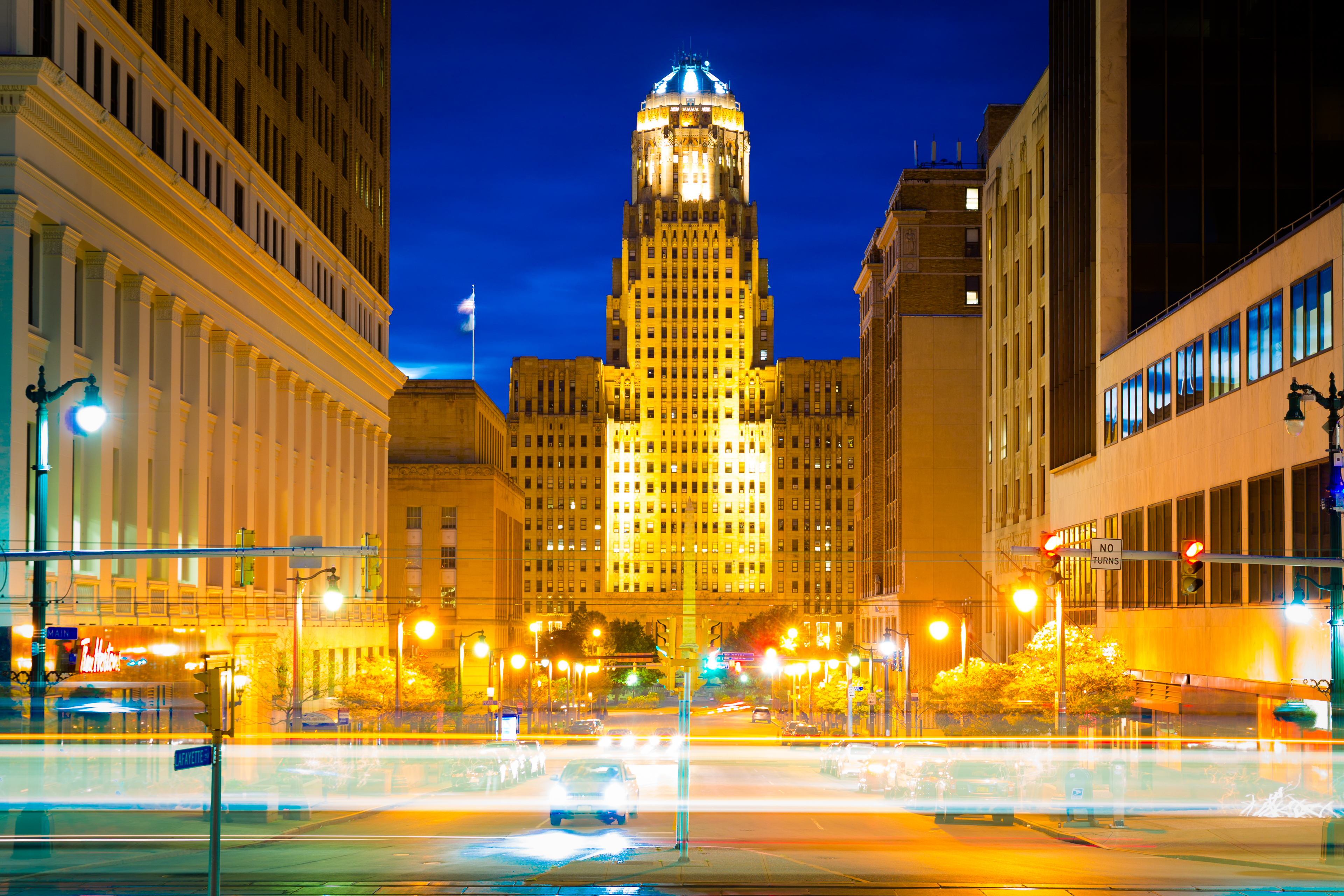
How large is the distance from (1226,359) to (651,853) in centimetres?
2979

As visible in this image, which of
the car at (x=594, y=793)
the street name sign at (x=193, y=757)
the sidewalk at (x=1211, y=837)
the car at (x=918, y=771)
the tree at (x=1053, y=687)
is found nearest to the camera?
the street name sign at (x=193, y=757)

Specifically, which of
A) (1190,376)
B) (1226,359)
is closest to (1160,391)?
(1190,376)

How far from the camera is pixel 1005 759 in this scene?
125ft

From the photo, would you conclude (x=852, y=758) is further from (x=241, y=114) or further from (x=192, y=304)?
(x=241, y=114)

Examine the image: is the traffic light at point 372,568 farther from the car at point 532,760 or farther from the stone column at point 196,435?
the stone column at point 196,435

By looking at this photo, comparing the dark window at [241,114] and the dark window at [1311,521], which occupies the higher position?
the dark window at [241,114]

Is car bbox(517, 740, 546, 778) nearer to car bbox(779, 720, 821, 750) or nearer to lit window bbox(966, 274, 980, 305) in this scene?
car bbox(779, 720, 821, 750)

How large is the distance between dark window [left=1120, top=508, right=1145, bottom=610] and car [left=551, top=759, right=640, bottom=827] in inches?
1218

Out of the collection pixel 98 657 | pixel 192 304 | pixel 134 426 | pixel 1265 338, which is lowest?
pixel 98 657

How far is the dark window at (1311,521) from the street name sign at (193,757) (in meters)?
31.4

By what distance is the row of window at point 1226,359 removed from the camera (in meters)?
43.5

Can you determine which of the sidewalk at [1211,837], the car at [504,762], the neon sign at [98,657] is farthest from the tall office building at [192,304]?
the sidewalk at [1211,837]

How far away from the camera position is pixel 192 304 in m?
62.4

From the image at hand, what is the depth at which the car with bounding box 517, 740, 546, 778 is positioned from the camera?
39.7m
